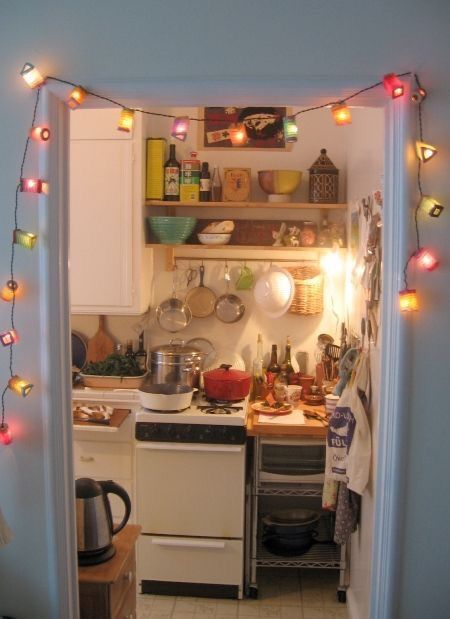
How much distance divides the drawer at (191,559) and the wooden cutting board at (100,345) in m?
1.12

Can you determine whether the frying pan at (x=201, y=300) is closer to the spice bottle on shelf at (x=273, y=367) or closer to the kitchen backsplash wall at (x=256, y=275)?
the kitchen backsplash wall at (x=256, y=275)

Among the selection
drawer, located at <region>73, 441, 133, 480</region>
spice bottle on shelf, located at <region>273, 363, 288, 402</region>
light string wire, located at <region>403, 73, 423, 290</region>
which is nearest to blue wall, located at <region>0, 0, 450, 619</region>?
light string wire, located at <region>403, 73, 423, 290</region>

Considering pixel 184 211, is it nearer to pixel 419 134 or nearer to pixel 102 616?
pixel 419 134

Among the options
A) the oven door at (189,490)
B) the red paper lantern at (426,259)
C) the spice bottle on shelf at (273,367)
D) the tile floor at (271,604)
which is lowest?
the tile floor at (271,604)

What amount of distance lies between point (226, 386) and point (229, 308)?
0.55 meters

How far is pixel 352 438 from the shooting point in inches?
114

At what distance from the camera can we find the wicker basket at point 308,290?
3898 mm

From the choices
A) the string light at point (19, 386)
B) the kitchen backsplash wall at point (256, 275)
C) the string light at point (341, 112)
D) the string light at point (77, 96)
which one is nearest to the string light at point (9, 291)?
the string light at point (19, 386)

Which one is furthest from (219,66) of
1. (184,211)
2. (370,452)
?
(184,211)

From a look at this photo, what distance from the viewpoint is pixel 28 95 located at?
208 centimetres

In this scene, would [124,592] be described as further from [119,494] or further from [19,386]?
[19,386]

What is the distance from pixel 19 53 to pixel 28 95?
0.42ft

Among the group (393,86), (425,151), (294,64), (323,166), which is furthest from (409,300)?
(323,166)

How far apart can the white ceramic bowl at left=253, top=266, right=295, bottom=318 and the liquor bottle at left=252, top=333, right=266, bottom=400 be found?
0.78 feet
